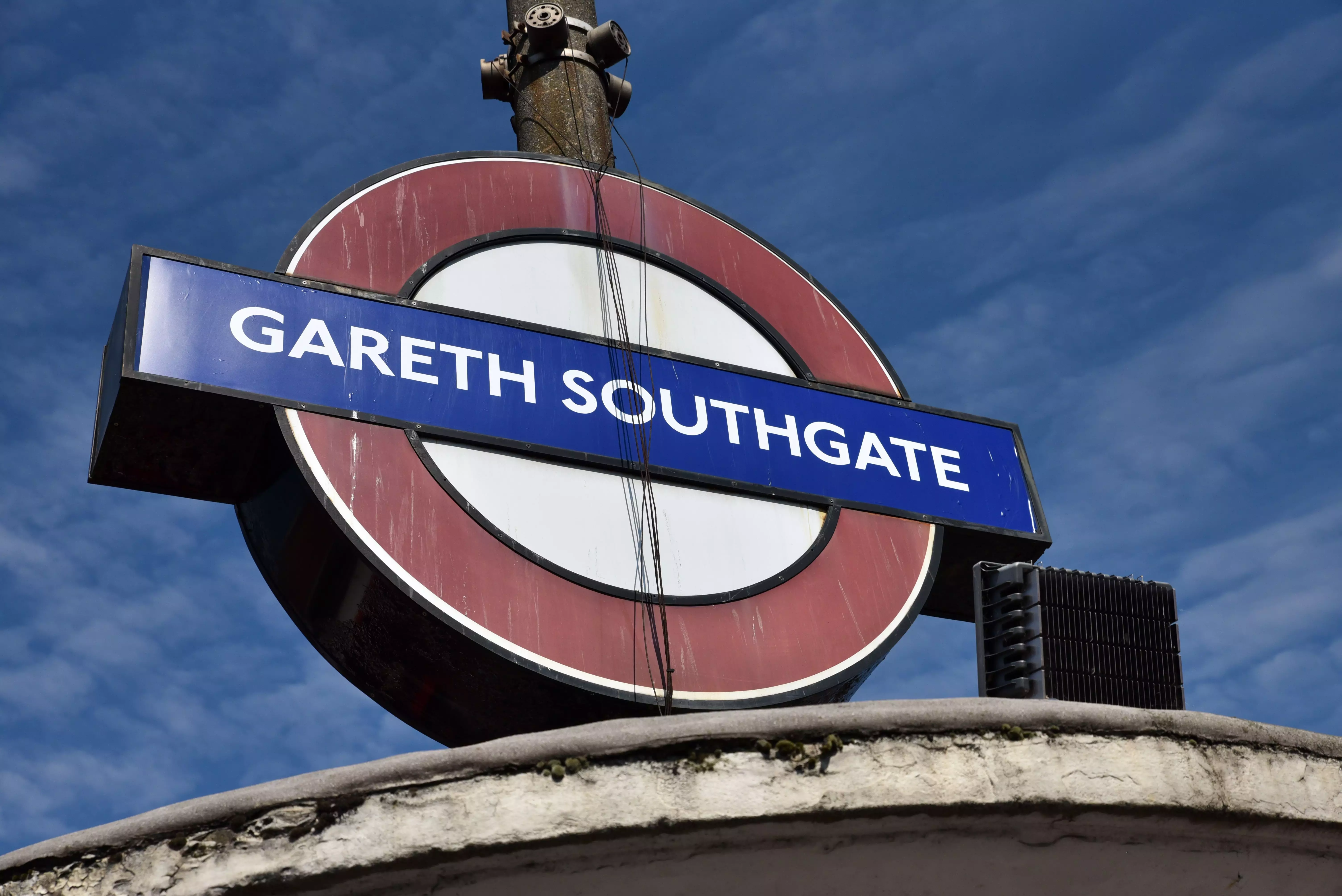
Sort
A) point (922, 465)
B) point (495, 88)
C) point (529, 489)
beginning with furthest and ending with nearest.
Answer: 1. point (495, 88)
2. point (922, 465)
3. point (529, 489)

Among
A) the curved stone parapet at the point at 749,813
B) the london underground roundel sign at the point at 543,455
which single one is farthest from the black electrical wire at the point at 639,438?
the curved stone parapet at the point at 749,813

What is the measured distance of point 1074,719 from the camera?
3.47m

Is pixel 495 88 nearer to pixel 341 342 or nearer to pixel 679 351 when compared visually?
pixel 679 351

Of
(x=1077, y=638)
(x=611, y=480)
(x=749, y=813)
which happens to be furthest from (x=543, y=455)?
(x=749, y=813)

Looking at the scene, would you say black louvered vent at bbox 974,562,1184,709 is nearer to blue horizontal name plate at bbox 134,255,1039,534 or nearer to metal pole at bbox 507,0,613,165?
blue horizontal name plate at bbox 134,255,1039,534

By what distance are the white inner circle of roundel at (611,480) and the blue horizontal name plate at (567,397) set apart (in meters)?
0.10

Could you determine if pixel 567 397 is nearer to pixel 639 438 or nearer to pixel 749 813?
pixel 639 438

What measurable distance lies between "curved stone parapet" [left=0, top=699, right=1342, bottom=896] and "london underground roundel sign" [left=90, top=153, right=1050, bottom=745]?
171 centimetres

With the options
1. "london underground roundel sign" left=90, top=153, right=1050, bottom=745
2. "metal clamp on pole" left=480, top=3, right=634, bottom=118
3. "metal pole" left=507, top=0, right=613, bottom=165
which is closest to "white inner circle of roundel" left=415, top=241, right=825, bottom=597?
"london underground roundel sign" left=90, top=153, right=1050, bottom=745

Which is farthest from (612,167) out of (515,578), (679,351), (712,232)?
(515,578)

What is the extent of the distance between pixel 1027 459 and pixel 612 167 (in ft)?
7.93

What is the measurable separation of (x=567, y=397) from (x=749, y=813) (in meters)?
2.87

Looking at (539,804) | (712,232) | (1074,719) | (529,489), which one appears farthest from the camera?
(712,232)

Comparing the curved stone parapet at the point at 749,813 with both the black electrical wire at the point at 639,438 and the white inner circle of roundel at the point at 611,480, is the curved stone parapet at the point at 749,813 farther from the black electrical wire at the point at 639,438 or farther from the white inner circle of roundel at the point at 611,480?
the white inner circle of roundel at the point at 611,480
